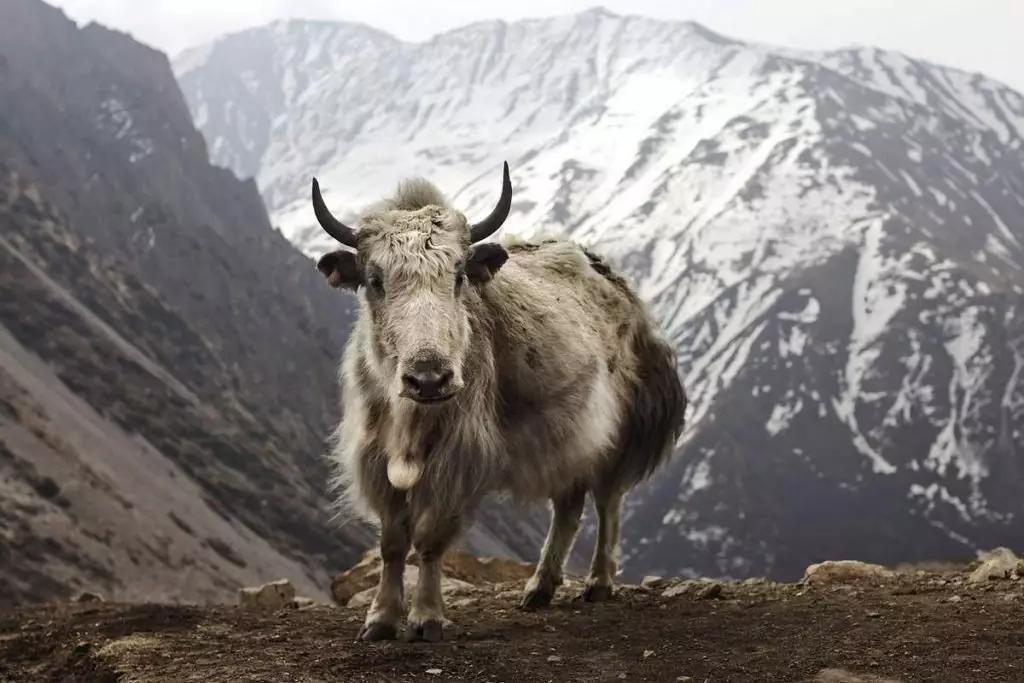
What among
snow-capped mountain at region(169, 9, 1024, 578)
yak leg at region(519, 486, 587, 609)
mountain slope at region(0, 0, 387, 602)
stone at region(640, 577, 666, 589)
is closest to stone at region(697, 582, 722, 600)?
stone at region(640, 577, 666, 589)

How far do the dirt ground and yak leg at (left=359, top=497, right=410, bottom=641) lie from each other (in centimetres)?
24

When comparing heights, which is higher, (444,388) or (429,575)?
(444,388)

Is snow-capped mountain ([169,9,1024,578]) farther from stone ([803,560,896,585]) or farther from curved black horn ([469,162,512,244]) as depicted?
curved black horn ([469,162,512,244])

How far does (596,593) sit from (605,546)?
0.44 metres

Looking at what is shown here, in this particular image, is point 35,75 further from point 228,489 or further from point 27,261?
point 228,489

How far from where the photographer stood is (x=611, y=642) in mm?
6598

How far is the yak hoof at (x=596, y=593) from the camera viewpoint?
353 inches

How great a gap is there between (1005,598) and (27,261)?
5932 centimetres

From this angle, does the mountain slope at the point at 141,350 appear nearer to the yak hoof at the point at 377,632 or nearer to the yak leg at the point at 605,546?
the yak leg at the point at 605,546

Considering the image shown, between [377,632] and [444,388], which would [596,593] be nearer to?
[377,632]

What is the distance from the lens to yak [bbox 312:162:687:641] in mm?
6453

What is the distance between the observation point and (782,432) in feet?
365

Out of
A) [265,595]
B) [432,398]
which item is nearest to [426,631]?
[432,398]

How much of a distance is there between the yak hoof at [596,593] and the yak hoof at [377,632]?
254 centimetres
